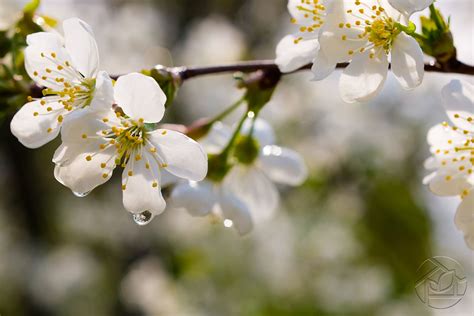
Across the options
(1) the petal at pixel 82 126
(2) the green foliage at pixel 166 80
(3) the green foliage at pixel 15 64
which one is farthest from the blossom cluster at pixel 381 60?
(3) the green foliage at pixel 15 64

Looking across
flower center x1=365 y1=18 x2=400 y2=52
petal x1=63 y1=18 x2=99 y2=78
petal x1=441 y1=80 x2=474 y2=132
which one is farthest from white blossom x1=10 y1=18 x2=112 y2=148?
petal x1=441 y1=80 x2=474 y2=132

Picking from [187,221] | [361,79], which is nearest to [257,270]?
[187,221]

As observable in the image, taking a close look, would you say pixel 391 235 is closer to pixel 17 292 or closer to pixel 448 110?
pixel 448 110

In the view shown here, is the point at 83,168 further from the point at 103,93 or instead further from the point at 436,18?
the point at 436,18

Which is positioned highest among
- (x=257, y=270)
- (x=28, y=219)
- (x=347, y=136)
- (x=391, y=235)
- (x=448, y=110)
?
(x=448, y=110)

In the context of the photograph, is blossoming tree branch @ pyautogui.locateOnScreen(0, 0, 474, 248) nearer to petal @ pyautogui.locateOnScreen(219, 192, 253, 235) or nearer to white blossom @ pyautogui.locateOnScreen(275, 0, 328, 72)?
white blossom @ pyautogui.locateOnScreen(275, 0, 328, 72)

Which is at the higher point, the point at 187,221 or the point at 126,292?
the point at 187,221
